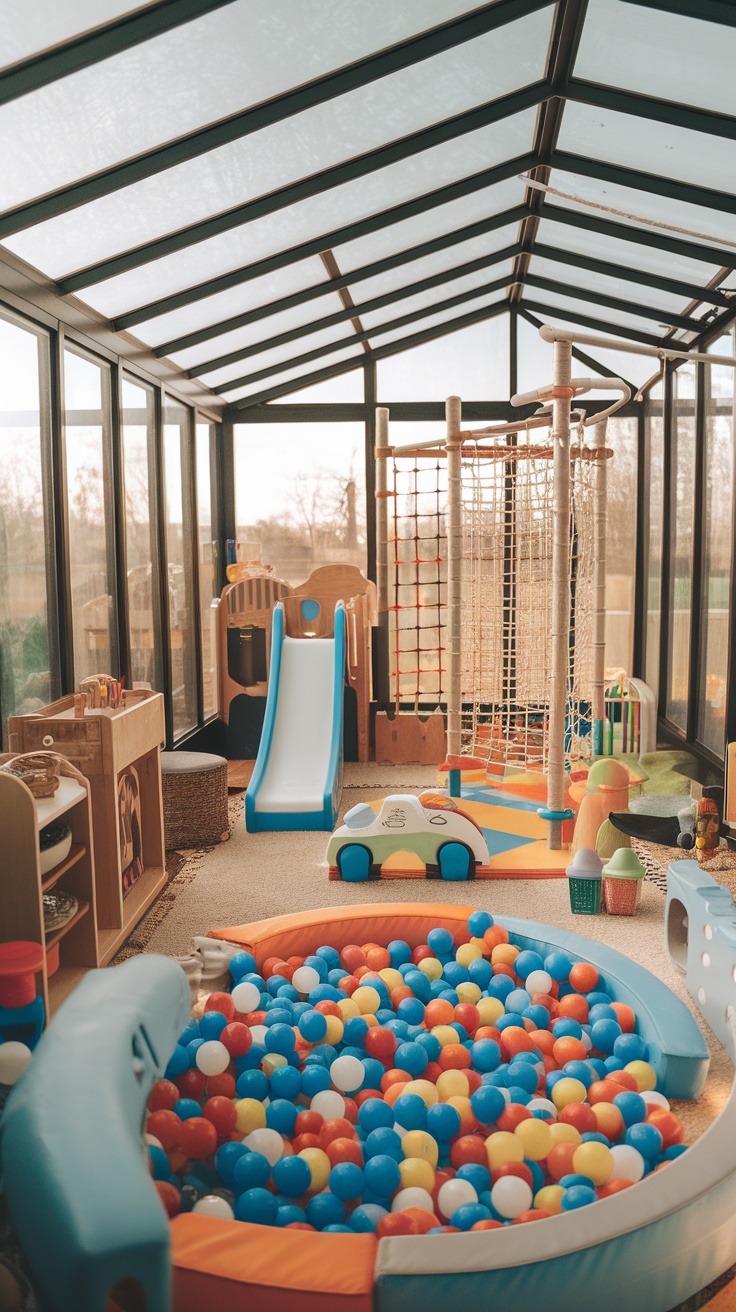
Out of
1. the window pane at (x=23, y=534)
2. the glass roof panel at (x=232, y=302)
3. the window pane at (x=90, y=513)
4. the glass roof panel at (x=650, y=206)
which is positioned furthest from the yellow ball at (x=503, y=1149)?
the glass roof panel at (x=232, y=302)

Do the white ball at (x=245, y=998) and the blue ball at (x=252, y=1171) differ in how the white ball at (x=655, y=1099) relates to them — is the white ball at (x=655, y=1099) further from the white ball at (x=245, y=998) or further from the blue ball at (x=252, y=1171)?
the white ball at (x=245, y=998)

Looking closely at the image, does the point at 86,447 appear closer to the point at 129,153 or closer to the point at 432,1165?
the point at 129,153

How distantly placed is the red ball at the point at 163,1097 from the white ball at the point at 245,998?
50 centimetres

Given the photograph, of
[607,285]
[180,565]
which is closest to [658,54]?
[607,285]

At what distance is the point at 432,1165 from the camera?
7.54ft

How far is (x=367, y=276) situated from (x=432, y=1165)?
471 cm

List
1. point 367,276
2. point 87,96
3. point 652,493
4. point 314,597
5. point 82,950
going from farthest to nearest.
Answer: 1. point 652,493
2. point 314,597
3. point 367,276
4. point 82,950
5. point 87,96

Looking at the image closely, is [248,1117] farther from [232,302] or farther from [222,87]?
[232,302]

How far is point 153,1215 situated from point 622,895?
283 cm

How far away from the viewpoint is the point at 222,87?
125 inches

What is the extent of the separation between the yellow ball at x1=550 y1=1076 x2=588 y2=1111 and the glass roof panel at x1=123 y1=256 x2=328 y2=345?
13.2 feet

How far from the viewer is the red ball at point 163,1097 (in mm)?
2412

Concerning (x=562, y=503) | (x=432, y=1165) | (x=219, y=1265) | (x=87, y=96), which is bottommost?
(x=432, y=1165)

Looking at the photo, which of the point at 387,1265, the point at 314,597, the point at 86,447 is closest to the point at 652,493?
the point at 314,597
